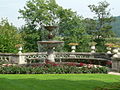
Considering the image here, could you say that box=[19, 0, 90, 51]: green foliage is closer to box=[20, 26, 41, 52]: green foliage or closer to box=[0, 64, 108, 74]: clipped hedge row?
box=[20, 26, 41, 52]: green foliage

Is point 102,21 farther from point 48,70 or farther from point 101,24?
point 48,70

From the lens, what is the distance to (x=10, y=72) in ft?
52.4

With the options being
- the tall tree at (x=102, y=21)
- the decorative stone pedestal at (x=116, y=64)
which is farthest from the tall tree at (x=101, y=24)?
the decorative stone pedestal at (x=116, y=64)

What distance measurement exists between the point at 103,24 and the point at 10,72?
27.2 m

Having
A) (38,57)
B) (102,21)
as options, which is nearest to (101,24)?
(102,21)

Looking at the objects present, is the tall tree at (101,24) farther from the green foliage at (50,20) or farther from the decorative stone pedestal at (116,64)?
the decorative stone pedestal at (116,64)

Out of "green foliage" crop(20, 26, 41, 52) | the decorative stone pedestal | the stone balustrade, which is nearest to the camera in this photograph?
the decorative stone pedestal

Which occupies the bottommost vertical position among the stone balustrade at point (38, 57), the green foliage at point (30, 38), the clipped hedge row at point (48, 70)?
the clipped hedge row at point (48, 70)

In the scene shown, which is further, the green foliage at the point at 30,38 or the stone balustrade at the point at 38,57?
the green foliage at the point at 30,38

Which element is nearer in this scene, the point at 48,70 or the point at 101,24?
the point at 48,70

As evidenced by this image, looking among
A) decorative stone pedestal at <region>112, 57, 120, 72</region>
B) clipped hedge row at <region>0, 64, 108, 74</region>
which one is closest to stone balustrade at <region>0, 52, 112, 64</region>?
decorative stone pedestal at <region>112, 57, 120, 72</region>

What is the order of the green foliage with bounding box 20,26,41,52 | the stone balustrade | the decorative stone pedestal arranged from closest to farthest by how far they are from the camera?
the decorative stone pedestal < the stone balustrade < the green foliage with bounding box 20,26,41,52

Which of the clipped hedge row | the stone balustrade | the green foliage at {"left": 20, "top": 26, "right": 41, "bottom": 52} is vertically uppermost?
the green foliage at {"left": 20, "top": 26, "right": 41, "bottom": 52}

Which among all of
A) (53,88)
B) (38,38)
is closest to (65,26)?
(38,38)
